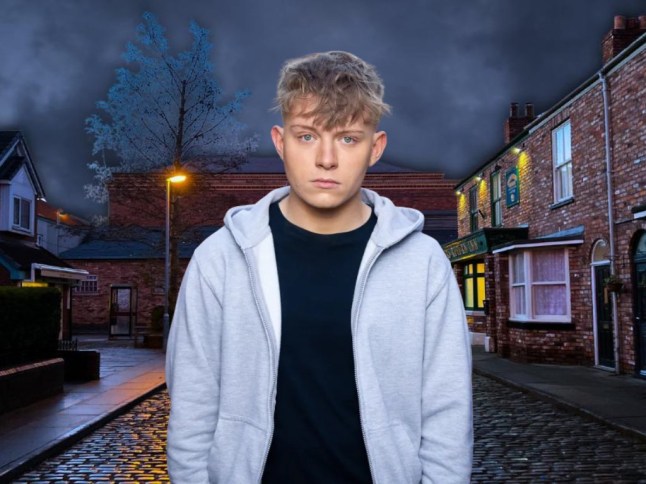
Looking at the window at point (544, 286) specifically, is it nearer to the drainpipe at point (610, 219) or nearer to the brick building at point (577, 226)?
the brick building at point (577, 226)

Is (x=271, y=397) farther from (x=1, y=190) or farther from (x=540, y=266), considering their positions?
(x=1, y=190)

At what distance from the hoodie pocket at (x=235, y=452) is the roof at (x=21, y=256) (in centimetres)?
2490

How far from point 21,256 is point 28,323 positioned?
15.0m

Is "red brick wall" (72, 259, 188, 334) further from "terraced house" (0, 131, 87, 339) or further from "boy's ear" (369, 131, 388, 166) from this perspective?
"boy's ear" (369, 131, 388, 166)

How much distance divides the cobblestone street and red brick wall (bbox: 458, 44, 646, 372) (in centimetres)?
534

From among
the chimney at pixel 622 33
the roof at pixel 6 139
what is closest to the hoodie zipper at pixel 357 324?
the chimney at pixel 622 33

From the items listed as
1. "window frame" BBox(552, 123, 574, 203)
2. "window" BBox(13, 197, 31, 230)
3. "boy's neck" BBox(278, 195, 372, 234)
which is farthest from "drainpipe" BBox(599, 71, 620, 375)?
"window" BBox(13, 197, 31, 230)

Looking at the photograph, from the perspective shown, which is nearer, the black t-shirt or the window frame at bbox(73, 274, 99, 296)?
the black t-shirt

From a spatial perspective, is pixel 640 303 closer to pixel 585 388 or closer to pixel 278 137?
pixel 585 388

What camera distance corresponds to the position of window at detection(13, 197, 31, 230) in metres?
27.8

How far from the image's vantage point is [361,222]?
8.91 ft

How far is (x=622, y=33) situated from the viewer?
52.1 feet

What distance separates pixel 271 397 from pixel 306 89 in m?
1.06

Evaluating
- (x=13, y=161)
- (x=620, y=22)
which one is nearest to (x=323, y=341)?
(x=620, y=22)
